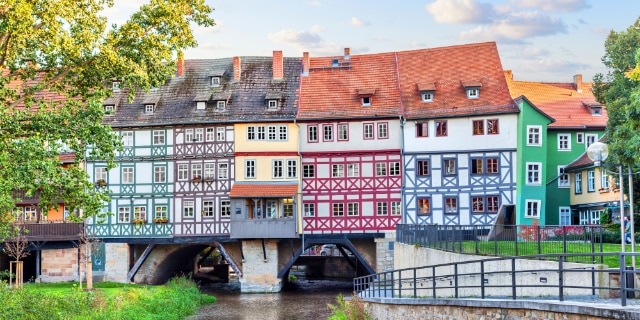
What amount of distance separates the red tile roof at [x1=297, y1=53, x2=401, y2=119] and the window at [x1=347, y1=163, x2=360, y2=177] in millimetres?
2398

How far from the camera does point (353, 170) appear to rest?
48.3 meters

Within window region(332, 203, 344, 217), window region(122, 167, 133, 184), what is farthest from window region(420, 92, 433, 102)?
window region(122, 167, 133, 184)

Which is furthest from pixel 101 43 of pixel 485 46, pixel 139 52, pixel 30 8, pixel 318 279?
pixel 318 279

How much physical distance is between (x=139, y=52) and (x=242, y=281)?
24355mm

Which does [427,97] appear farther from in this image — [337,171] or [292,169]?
[292,169]

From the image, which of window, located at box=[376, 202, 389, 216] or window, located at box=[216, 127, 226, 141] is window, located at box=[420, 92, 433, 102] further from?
window, located at box=[216, 127, 226, 141]

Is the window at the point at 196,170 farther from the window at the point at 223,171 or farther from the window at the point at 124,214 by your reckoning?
the window at the point at 124,214

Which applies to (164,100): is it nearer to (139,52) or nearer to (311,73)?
(311,73)

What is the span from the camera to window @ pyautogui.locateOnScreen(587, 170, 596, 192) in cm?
4816

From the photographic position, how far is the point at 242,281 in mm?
47750

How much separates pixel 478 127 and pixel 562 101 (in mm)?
8235

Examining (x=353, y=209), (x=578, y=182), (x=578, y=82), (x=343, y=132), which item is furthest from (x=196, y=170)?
(x=578, y=82)

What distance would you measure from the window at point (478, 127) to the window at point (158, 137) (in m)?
15.4

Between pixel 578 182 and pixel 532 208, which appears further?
pixel 578 182
